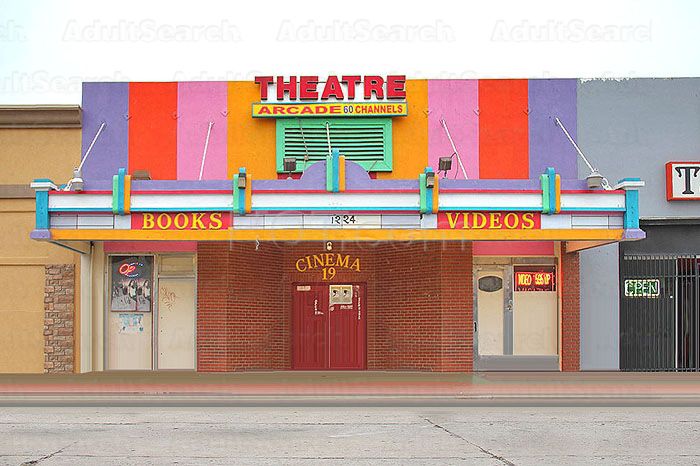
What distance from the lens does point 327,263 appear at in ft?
77.0

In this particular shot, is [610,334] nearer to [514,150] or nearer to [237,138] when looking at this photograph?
[514,150]

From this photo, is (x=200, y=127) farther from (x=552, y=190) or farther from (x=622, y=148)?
(x=622, y=148)

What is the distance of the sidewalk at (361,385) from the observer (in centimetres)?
1795

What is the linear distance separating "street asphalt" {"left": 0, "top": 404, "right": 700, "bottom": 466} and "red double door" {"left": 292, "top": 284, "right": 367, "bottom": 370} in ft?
24.4

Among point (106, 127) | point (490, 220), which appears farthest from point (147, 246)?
point (490, 220)

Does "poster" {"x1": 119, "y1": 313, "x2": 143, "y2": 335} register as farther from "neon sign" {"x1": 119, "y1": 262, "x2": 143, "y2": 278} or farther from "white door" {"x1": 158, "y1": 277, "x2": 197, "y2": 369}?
"neon sign" {"x1": 119, "y1": 262, "x2": 143, "y2": 278}

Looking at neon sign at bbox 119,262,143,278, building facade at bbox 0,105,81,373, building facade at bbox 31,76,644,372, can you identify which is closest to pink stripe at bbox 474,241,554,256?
building facade at bbox 31,76,644,372

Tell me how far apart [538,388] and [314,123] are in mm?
8712

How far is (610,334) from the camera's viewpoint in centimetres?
2277

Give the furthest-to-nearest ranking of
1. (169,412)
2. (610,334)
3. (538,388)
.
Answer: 1. (610,334)
2. (538,388)
3. (169,412)

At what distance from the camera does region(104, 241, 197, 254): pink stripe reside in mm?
22734

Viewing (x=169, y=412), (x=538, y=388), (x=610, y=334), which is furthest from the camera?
(x=610, y=334)

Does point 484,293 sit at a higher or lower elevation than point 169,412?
higher

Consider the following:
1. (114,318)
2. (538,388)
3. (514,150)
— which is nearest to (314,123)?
(514,150)
